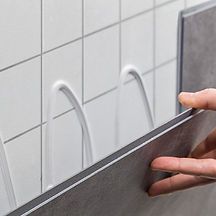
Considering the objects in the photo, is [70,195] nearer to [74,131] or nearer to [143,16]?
[74,131]

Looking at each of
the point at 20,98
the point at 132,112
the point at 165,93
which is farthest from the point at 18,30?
the point at 165,93

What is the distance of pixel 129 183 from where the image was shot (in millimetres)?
890

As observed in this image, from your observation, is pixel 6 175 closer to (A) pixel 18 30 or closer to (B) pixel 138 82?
(A) pixel 18 30

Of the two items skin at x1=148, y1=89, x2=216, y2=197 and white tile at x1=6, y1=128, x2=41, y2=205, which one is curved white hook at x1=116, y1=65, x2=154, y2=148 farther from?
skin at x1=148, y1=89, x2=216, y2=197

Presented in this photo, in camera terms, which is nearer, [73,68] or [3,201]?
[3,201]

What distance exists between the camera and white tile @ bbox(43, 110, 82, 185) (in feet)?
4.00

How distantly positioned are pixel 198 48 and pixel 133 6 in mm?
A: 163

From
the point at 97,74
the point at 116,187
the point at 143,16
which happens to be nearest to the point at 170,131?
the point at 116,187

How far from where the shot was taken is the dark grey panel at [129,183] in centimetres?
75

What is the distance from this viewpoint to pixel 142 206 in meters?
0.98

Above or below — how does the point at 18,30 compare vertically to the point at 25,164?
above

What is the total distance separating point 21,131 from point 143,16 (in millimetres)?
417

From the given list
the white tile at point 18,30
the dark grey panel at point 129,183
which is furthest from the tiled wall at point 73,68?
the dark grey panel at point 129,183

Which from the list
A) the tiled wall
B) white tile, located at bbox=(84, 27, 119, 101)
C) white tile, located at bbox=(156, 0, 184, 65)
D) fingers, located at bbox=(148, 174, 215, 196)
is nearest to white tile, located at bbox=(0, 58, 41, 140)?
the tiled wall
